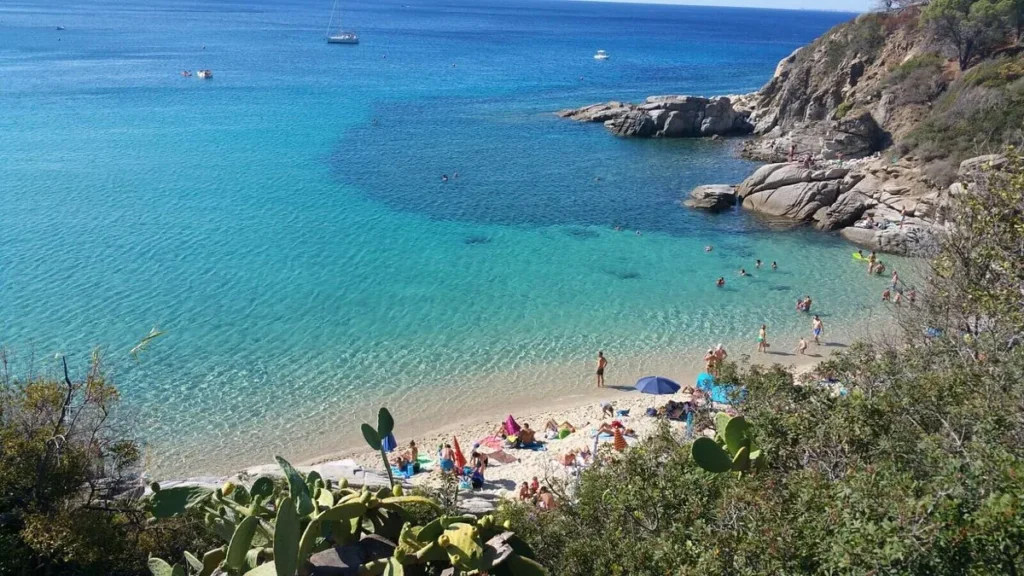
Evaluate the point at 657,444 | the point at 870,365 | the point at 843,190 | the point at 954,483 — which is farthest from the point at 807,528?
the point at 843,190

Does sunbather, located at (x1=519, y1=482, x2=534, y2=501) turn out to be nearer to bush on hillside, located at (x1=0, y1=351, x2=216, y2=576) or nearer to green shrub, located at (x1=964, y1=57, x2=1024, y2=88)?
bush on hillside, located at (x1=0, y1=351, x2=216, y2=576)

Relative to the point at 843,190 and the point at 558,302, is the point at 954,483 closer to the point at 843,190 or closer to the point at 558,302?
the point at 558,302

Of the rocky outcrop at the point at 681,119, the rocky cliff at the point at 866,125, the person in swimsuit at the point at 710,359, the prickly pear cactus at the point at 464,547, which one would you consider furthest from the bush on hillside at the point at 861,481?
the rocky outcrop at the point at 681,119

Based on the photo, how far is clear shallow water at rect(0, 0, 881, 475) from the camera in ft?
75.4

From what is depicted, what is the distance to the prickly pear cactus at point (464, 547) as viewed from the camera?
18.9 ft

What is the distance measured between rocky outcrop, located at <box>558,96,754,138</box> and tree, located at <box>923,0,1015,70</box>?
1635cm

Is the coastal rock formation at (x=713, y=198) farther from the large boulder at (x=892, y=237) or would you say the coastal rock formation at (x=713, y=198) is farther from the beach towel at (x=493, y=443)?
the beach towel at (x=493, y=443)

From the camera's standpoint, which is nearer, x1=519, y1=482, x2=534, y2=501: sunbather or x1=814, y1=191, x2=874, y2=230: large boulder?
x1=519, y1=482, x2=534, y2=501: sunbather

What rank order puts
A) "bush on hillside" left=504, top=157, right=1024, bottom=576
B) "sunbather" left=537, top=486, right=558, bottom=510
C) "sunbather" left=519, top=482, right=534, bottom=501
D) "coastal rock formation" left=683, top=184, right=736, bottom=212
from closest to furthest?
"bush on hillside" left=504, top=157, right=1024, bottom=576 < "sunbather" left=537, top=486, right=558, bottom=510 < "sunbather" left=519, top=482, right=534, bottom=501 < "coastal rock formation" left=683, top=184, right=736, bottom=212

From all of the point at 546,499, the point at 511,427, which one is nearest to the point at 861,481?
the point at 546,499

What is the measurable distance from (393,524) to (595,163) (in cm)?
4639

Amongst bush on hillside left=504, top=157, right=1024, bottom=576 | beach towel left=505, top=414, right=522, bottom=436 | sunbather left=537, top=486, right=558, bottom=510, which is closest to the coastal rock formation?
beach towel left=505, top=414, right=522, bottom=436

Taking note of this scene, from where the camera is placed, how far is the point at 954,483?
6.24m

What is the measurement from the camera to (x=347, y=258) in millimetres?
33125
